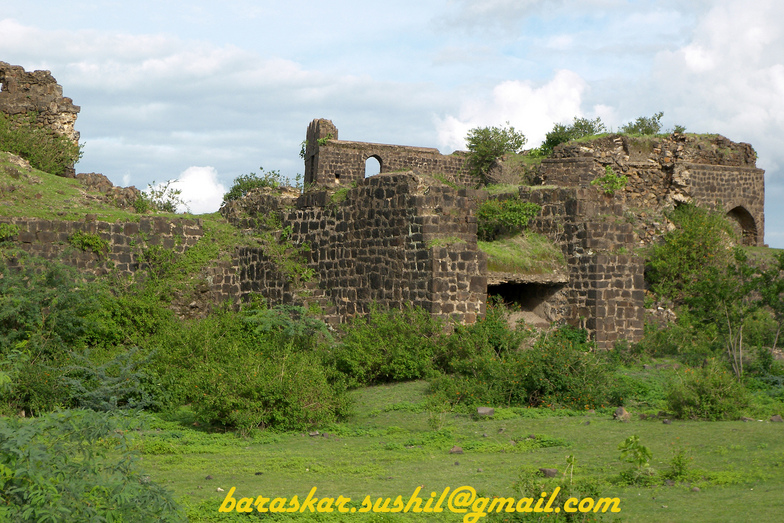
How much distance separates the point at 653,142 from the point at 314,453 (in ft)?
58.3

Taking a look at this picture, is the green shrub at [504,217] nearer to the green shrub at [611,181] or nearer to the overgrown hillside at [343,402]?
the overgrown hillside at [343,402]

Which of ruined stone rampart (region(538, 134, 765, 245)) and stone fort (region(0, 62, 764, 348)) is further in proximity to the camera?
ruined stone rampart (region(538, 134, 765, 245))

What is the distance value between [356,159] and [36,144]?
10.2 m

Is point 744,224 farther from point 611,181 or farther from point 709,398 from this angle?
point 709,398

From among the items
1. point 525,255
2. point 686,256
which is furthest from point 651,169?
point 525,255

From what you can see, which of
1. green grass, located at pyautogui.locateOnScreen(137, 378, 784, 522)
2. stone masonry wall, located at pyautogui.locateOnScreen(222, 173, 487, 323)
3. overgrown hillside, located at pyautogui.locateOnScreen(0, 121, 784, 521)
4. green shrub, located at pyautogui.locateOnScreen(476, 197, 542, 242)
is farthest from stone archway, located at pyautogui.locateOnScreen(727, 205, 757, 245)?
green grass, located at pyautogui.locateOnScreen(137, 378, 784, 522)

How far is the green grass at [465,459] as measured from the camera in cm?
683

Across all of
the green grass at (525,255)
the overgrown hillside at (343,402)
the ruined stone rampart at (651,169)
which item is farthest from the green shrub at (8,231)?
the ruined stone rampart at (651,169)

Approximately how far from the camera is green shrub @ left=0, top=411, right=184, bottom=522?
4.27 metres

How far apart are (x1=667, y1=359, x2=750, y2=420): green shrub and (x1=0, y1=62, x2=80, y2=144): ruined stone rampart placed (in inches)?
730

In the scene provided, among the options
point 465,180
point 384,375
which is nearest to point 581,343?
point 384,375

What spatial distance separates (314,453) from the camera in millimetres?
9062

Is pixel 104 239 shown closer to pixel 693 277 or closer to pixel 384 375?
pixel 384 375

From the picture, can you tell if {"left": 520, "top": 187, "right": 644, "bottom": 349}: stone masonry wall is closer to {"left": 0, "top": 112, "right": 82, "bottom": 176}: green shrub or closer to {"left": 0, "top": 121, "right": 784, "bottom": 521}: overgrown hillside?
{"left": 0, "top": 121, "right": 784, "bottom": 521}: overgrown hillside
